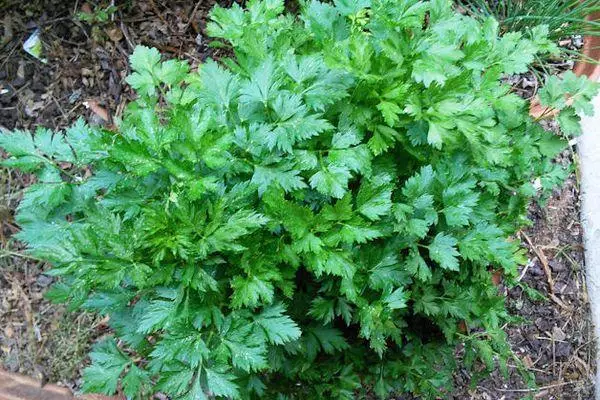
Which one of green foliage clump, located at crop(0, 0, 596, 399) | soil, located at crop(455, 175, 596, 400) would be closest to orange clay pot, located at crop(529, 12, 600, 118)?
soil, located at crop(455, 175, 596, 400)

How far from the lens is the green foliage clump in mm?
1463

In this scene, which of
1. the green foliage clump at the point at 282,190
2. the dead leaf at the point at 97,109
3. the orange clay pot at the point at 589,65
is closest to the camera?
the green foliage clump at the point at 282,190

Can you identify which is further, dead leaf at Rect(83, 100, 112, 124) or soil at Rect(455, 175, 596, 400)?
dead leaf at Rect(83, 100, 112, 124)

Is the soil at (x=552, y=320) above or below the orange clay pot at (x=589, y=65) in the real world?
below

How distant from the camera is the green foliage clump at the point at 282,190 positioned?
4.80 ft

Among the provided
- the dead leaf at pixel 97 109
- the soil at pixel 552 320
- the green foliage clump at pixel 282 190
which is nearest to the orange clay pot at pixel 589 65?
the soil at pixel 552 320

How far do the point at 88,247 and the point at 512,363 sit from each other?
1.95 metres

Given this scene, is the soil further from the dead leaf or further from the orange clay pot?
the dead leaf

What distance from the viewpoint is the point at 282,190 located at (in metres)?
1.51

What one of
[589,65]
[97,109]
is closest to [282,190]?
[97,109]

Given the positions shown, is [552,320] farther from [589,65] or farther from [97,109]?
[97,109]

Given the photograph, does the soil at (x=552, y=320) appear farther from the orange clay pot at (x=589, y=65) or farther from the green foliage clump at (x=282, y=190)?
the green foliage clump at (x=282, y=190)

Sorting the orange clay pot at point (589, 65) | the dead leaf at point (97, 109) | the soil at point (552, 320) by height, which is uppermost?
the orange clay pot at point (589, 65)

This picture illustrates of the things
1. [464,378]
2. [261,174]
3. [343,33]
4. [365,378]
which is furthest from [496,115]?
[464,378]
